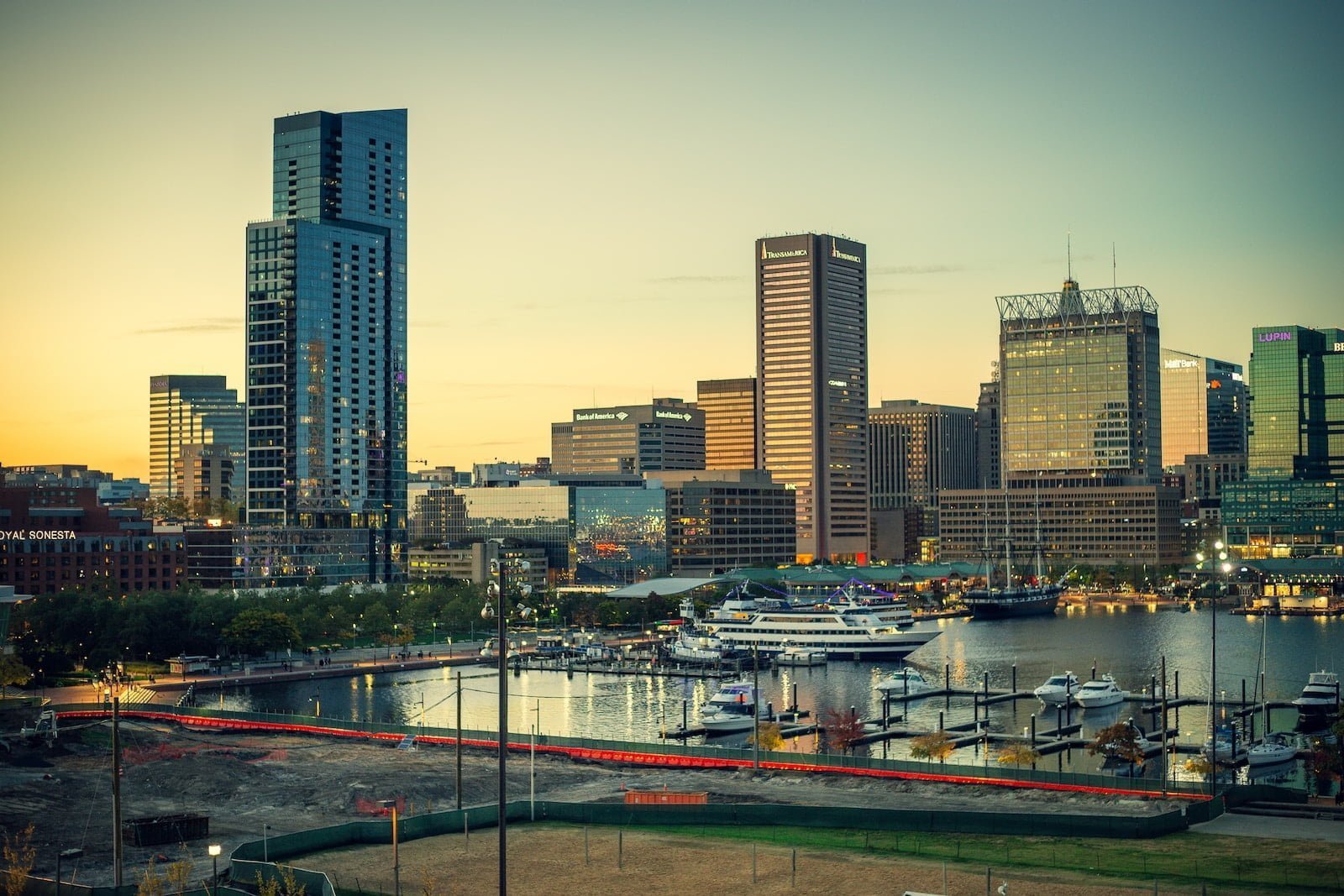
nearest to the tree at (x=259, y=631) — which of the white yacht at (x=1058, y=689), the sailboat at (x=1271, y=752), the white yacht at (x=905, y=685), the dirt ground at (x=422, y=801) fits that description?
the dirt ground at (x=422, y=801)

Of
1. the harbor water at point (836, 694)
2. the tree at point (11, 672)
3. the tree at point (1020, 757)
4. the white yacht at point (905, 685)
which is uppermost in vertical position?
the tree at point (11, 672)

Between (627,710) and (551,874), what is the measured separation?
237ft

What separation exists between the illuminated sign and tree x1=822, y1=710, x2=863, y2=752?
11683 cm

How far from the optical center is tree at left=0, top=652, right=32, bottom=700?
126m

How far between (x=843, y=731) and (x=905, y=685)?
97.1 feet

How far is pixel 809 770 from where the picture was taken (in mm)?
89812

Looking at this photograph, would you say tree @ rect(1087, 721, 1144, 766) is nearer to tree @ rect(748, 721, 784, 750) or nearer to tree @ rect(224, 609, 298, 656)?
tree @ rect(748, 721, 784, 750)

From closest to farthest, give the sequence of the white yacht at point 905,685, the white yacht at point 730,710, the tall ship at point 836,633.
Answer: the white yacht at point 730,710, the white yacht at point 905,685, the tall ship at point 836,633

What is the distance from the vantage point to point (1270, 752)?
10156 cm

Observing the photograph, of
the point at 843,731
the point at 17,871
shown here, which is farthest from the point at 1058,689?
the point at 17,871

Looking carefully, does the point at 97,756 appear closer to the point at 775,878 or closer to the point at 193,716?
the point at 193,716

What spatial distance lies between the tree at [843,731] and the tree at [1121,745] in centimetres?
1653

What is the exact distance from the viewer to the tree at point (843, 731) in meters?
110

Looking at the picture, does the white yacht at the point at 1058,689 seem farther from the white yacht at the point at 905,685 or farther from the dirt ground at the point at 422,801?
the dirt ground at the point at 422,801
